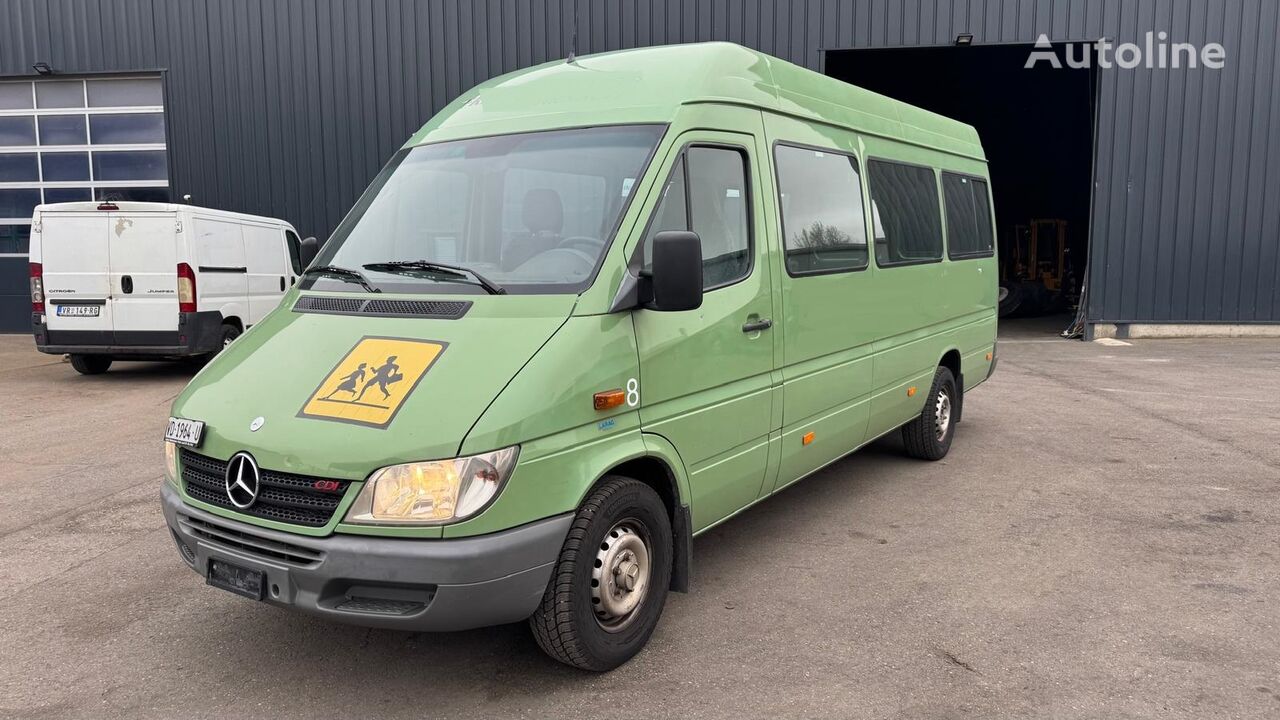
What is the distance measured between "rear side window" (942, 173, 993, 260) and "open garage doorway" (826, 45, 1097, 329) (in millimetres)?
11235

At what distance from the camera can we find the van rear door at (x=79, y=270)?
33.8 feet

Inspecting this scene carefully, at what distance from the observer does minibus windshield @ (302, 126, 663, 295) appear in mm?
3535

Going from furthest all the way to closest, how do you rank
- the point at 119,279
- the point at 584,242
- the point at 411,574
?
the point at 119,279
the point at 584,242
the point at 411,574

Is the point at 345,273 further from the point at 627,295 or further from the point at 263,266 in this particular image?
the point at 263,266

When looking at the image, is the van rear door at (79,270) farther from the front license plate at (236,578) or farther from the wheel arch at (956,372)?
the wheel arch at (956,372)

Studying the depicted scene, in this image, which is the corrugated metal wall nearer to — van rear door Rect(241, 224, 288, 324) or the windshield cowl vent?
van rear door Rect(241, 224, 288, 324)

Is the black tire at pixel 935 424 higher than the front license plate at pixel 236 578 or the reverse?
the reverse

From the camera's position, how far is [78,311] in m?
10.4

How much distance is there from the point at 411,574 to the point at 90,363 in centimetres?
1060

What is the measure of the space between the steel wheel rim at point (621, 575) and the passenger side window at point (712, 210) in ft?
3.52

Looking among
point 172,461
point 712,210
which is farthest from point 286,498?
point 712,210

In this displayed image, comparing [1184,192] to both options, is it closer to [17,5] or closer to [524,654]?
[524,654]

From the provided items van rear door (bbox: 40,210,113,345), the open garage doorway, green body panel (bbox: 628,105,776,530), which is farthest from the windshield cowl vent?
the open garage doorway

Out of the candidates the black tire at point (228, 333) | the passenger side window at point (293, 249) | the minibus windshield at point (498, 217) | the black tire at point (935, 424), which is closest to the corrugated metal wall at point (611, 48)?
the passenger side window at point (293, 249)
